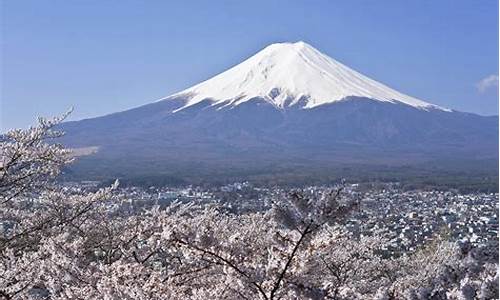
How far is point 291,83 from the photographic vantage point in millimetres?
106875

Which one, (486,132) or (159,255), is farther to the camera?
(486,132)

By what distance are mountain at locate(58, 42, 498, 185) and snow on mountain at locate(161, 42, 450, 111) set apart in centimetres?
16

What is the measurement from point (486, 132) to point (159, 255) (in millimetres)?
91740

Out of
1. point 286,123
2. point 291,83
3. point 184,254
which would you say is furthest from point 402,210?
point 291,83

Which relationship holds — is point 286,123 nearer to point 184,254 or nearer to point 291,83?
point 291,83

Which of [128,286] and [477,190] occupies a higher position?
[128,286]

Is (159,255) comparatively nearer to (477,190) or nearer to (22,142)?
(22,142)

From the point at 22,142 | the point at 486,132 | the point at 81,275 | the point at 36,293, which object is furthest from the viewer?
the point at 486,132

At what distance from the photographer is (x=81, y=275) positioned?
3.71m

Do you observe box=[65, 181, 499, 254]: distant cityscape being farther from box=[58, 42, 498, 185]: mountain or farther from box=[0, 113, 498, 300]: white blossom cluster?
box=[58, 42, 498, 185]: mountain

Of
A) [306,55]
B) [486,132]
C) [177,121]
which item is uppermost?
[306,55]

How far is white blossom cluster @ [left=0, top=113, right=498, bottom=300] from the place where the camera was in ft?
7.04

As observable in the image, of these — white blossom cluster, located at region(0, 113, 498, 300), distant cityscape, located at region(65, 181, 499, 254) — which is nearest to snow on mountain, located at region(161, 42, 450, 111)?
distant cityscape, located at region(65, 181, 499, 254)

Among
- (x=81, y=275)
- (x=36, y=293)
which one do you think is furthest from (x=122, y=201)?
(x=81, y=275)
